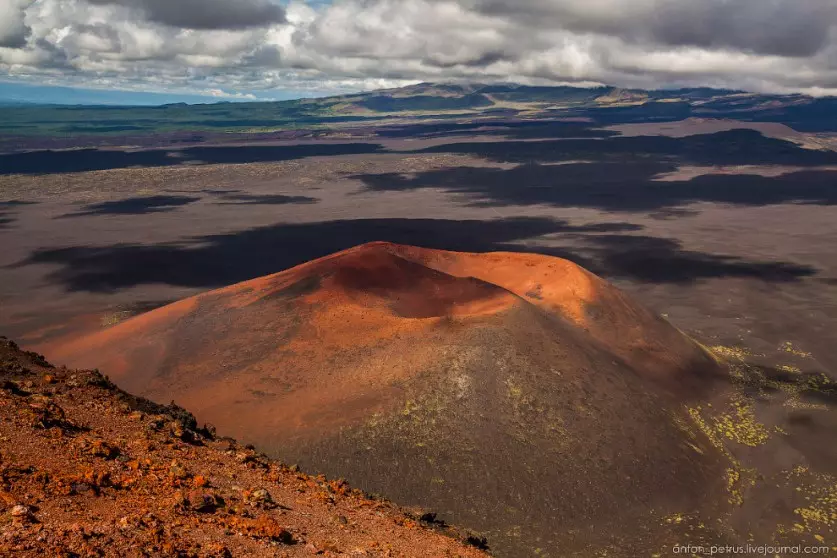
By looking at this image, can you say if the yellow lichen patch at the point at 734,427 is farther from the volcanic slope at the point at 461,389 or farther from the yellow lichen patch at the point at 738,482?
the yellow lichen patch at the point at 738,482

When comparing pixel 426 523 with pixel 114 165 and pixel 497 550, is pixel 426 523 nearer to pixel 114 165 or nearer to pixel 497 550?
pixel 497 550

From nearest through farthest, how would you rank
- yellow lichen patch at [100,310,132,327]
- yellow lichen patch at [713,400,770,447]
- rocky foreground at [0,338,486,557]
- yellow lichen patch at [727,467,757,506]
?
rocky foreground at [0,338,486,557]
yellow lichen patch at [727,467,757,506]
yellow lichen patch at [713,400,770,447]
yellow lichen patch at [100,310,132,327]

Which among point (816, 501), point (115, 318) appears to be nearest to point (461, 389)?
point (816, 501)

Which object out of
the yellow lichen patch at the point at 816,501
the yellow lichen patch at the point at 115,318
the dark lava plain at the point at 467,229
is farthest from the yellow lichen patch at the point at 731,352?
the yellow lichen patch at the point at 115,318

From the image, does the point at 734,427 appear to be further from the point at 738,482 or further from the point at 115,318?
the point at 115,318

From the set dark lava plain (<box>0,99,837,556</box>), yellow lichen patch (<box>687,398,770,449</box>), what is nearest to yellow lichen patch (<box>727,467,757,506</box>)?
dark lava plain (<box>0,99,837,556</box>)

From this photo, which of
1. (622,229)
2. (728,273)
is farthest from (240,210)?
(728,273)

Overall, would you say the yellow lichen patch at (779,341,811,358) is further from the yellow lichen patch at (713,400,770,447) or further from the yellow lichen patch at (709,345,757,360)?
the yellow lichen patch at (713,400,770,447)
